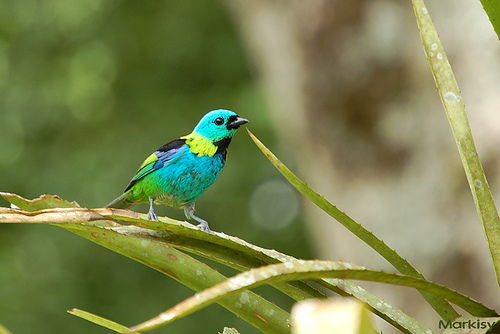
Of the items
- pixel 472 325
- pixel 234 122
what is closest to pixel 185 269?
pixel 472 325

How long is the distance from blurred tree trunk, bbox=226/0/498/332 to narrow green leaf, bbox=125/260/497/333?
219 cm

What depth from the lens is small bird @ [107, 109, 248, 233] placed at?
6.58 feet

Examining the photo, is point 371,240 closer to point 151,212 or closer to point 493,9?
point 493,9

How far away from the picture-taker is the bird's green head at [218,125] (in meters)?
2.00

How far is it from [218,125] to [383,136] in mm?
1486

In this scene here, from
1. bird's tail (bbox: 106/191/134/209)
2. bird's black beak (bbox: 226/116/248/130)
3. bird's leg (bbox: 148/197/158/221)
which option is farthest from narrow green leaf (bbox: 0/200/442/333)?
bird's tail (bbox: 106/191/134/209)

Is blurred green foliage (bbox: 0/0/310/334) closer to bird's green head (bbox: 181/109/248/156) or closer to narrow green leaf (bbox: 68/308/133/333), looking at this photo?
bird's green head (bbox: 181/109/248/156)

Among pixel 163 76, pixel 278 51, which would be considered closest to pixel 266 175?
pixel 163 76

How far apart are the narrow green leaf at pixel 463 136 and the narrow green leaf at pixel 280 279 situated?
0.12m

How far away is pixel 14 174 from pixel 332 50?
499 centimetres

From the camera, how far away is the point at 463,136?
1.03 m

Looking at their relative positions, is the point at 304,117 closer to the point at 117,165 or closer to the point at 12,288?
the point at 117,165

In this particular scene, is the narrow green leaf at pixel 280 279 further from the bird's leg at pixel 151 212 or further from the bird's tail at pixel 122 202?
the bird's tail at pixel 122 202

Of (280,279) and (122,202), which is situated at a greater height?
(122,202)
